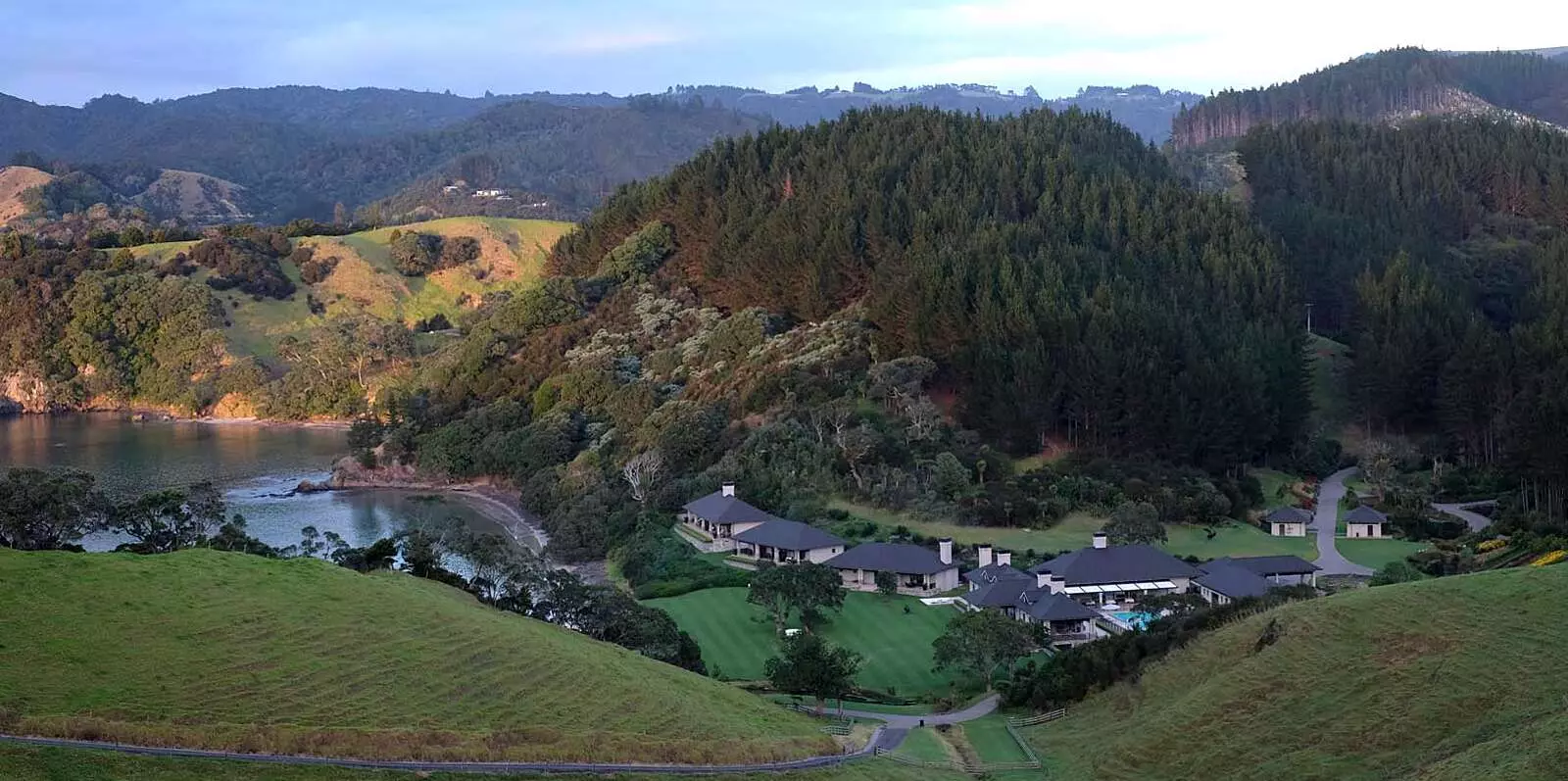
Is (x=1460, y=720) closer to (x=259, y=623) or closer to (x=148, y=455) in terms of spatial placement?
(x=259, y=623)

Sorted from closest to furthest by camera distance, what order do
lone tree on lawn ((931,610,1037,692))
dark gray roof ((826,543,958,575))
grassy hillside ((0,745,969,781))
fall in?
1. grassy hillside ((0,745,969,781))
2. lone tree on lawn ((931,610,1037,692))
3. dark gray roof ((826,543,958,575))

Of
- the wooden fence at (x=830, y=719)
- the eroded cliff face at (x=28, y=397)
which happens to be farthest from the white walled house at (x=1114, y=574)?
the eroded cliff face at (x=28, y=397)

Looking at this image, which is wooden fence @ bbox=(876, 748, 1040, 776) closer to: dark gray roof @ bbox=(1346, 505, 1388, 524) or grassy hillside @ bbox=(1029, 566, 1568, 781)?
grassy hillside @ bbox=(1029, 566, 1568, 781)

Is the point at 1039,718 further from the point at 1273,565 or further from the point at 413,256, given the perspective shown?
the point at 413,256

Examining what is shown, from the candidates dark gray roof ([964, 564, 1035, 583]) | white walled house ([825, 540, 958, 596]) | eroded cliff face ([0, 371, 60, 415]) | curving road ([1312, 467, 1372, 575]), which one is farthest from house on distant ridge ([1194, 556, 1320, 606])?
eroded cliff face ([0, 371, 60, 415])

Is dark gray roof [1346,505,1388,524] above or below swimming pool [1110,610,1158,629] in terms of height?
below

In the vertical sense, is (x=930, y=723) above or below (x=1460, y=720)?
below

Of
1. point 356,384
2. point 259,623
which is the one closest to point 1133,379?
point 259,623

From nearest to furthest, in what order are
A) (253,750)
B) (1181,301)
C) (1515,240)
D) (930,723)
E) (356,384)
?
1. (253,750)
2. (930,723)
3. (1181,301)
4. (1515,240)
5. (356,384)
